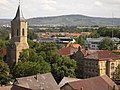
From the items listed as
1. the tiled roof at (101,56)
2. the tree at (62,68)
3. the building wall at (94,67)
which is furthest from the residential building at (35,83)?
the tiled roof at (101,56)

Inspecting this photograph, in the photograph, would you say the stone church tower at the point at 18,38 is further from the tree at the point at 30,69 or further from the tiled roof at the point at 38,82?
the tiled roof at the point at 38,82

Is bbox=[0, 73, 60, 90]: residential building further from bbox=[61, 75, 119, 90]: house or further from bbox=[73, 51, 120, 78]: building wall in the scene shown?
bbox=[73, 51, 120, 78]: building wall

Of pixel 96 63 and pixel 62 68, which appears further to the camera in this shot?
pixel 96 63

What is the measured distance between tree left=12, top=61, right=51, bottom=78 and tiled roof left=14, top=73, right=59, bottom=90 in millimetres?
8685

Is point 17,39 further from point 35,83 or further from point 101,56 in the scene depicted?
point 35,83

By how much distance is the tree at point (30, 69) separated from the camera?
60362 mm

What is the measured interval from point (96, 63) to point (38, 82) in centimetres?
2305

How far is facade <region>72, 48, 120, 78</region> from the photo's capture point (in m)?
69.8

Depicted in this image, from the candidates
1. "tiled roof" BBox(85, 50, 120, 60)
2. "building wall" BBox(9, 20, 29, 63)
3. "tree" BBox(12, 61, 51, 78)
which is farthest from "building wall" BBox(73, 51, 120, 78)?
"building wall" BBox(9, 20, 29, 63)

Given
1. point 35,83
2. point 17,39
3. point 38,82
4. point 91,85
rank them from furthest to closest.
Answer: point 17,39
point 38,82
point 35,83
point 91,85

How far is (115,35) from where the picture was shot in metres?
156

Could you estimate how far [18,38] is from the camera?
236ft

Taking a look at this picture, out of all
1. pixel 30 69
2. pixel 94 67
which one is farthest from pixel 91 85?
pixel 94 67

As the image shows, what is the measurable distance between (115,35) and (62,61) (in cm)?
9368
